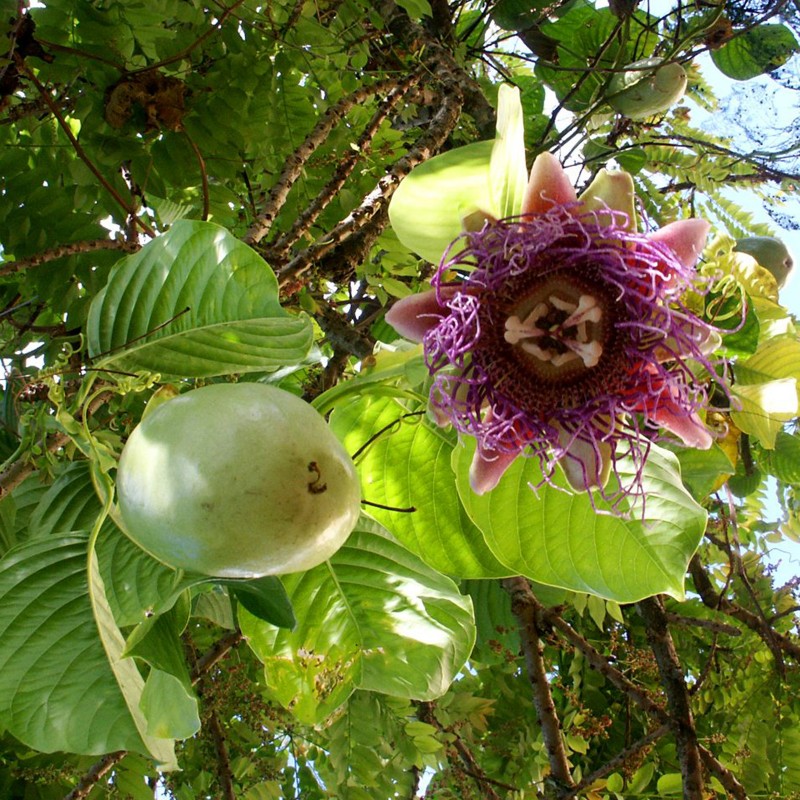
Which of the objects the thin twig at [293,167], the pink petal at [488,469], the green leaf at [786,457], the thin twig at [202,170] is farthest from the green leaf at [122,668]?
the green leaf at [786,457]

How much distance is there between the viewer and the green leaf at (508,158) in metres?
0.74

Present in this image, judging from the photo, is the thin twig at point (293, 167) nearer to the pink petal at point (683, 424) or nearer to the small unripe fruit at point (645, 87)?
the pink petal at point (683, 424)

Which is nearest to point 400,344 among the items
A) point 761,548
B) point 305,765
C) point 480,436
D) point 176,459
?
point 480,436

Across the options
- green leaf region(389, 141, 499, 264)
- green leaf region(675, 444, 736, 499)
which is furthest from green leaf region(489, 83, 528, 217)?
green leaf region(675, 444, 736, 499)

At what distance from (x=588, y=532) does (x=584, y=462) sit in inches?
4.3

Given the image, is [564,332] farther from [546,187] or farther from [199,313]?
[199,313]

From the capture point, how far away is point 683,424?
0.79 m

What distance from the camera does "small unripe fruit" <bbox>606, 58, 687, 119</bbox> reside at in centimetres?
234

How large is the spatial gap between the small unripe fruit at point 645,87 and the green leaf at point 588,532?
1.82 meters

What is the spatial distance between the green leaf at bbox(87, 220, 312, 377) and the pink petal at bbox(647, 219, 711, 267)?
371mm

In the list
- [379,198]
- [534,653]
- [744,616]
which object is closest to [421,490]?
[379,198]

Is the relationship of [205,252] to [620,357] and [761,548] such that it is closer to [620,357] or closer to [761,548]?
[620,357]

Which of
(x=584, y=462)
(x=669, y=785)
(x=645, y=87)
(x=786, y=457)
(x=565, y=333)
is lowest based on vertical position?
(x=669, y=785)

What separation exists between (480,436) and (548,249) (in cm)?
19
